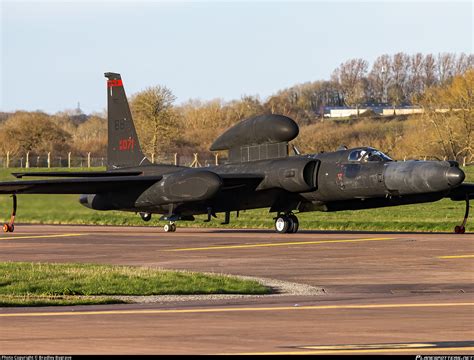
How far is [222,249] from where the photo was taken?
89.4 ft

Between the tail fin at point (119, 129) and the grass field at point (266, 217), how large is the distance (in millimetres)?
3000

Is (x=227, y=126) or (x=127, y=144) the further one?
(x=227, y=126)

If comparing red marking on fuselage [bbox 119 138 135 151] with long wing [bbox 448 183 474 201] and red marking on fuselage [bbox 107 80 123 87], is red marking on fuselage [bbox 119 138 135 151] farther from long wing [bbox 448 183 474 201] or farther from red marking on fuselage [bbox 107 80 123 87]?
long wing [bbox 448 183 474 201]

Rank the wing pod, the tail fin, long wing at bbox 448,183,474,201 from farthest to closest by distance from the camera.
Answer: the tail fin
long wing at bbox 448,183,474,201
the wing pod

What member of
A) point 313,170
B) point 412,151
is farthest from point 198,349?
point 412,151

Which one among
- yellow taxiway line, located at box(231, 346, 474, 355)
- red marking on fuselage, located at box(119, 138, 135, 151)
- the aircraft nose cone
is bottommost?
yellow taxiway line, located at box(231, 346, 474, 355)

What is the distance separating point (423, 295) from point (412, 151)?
61.3m

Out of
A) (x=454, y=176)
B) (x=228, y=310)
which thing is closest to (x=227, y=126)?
(x=454, y=176)

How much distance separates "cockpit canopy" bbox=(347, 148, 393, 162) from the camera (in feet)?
107

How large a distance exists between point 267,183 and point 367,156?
12.1 feet

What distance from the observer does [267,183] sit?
34719mm

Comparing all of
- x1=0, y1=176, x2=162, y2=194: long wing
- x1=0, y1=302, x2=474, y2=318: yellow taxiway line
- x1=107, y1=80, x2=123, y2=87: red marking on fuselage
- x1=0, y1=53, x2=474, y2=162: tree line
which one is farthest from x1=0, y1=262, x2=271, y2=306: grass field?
x1=0, y1=53, x2=474, y2=162: tree line

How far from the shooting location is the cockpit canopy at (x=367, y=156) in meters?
32.6

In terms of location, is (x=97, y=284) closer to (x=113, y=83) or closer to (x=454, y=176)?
(x=454, y=176)
